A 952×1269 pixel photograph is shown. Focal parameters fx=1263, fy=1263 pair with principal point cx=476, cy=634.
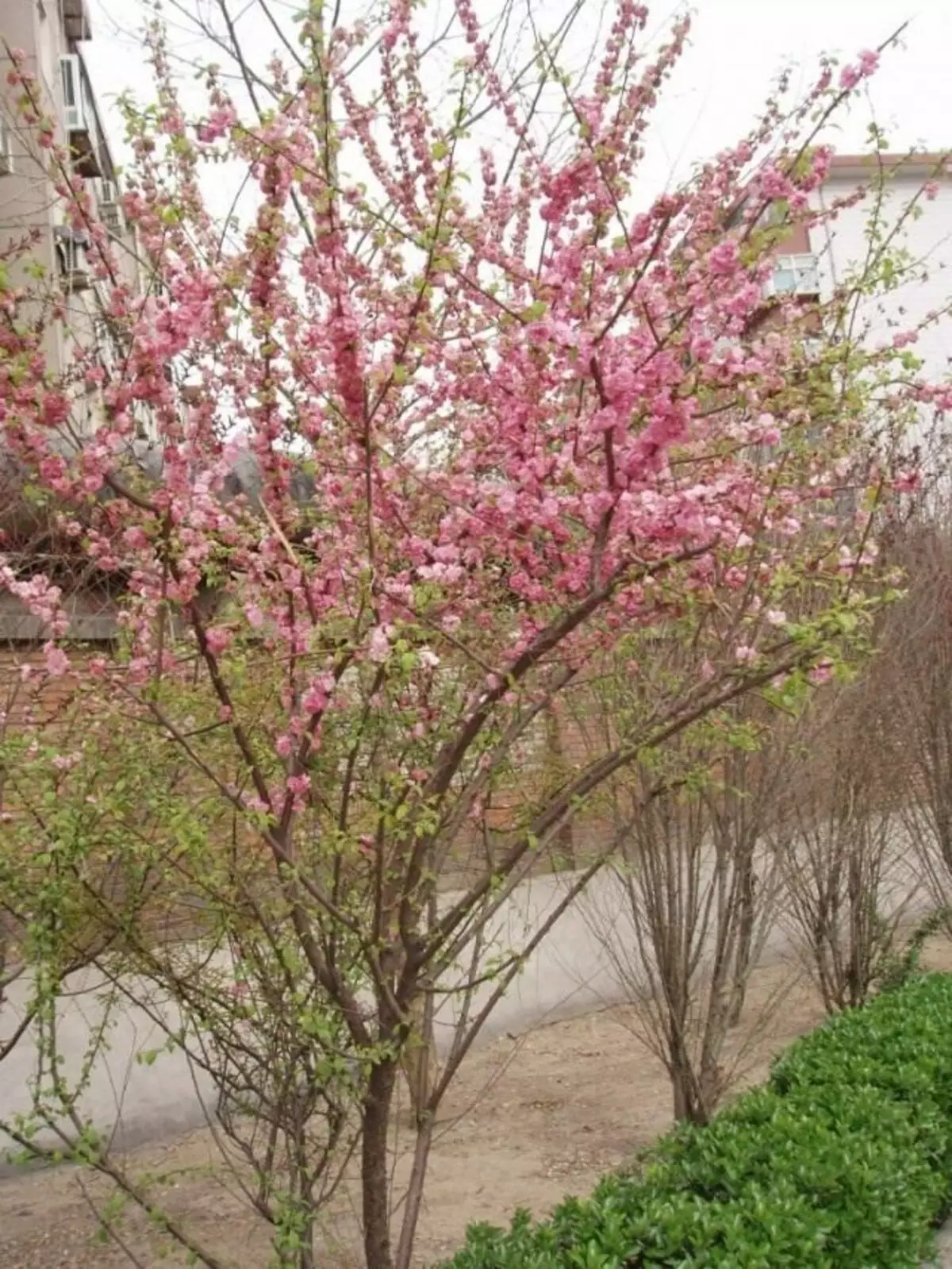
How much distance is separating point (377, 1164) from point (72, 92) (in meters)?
11.5

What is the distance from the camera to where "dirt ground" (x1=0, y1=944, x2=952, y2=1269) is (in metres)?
5.62

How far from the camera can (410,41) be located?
11.4ft

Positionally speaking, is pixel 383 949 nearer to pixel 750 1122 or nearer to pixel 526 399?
pixel 526 399

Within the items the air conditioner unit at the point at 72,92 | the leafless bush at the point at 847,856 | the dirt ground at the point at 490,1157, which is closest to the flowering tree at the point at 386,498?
the dirt ground at the point at 490,1157

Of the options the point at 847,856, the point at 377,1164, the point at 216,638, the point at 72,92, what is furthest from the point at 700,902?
the point at 72,92

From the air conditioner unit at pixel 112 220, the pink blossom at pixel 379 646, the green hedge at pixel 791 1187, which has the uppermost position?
the air conditioner unit at pixel 112 220

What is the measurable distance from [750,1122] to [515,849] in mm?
1674

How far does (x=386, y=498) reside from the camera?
3.14 m

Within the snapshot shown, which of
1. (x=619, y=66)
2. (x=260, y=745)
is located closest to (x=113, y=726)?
(x=260, y=745)

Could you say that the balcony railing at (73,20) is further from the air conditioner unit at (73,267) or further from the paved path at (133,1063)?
the paved path at (133,1063)

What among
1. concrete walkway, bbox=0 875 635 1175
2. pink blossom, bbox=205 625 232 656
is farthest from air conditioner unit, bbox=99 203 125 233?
concrete walkway, bbox=0 875 635 1175

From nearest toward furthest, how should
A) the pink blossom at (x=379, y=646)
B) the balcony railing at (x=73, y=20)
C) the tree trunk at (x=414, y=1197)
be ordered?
the pink blossom at (x=379, y=646) < the tree trunk at (x=414, y=1197) < the balcony railing at (x=73, y=20)

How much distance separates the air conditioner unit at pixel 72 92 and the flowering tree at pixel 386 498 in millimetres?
9266

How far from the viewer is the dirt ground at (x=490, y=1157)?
562 centimetres
